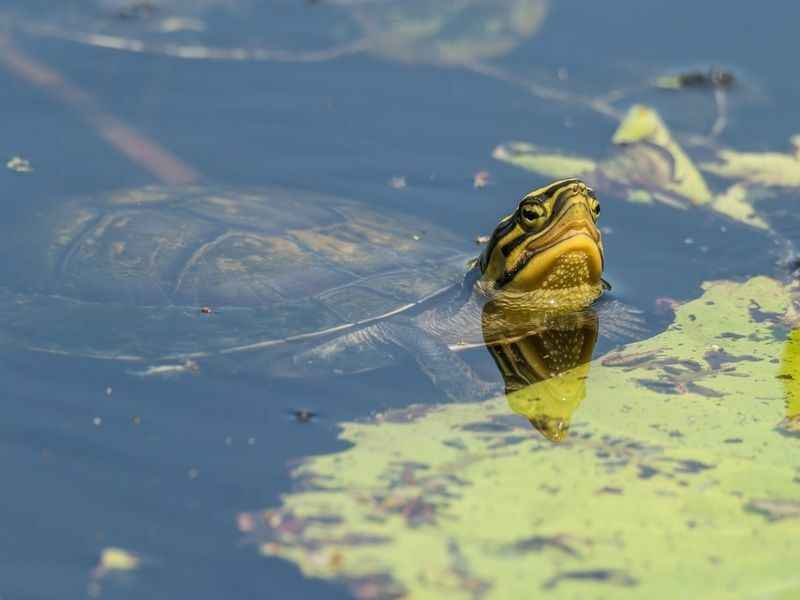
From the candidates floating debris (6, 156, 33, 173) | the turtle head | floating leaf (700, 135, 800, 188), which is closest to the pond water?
floating debris (6, 156, 33, 173)

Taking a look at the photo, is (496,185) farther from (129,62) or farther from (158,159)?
(129,62)

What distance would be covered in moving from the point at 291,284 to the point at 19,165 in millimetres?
2427

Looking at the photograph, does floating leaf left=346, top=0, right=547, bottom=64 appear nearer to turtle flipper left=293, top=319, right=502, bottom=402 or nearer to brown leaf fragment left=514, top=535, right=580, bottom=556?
turtle flipper left=293, top=319, right=502, bottom=402

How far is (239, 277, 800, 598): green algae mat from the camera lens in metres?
3.97

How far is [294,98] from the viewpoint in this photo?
8570 mm

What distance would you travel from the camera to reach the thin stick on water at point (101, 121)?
778cm

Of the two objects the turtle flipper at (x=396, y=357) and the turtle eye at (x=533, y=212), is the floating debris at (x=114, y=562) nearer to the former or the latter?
the turtle flipper at (x=396, y=357)

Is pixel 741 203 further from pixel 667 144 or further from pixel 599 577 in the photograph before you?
pixel 599 577

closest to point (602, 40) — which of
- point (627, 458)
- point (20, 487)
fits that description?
point (627, 458)

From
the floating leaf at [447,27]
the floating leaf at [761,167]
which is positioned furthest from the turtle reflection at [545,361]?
the floating leaf at [447,27]

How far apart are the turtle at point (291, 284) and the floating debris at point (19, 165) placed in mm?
743

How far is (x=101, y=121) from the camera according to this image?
26.8ft

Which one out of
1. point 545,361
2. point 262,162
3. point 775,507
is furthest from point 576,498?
point 262,162

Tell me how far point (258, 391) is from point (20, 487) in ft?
3.91
